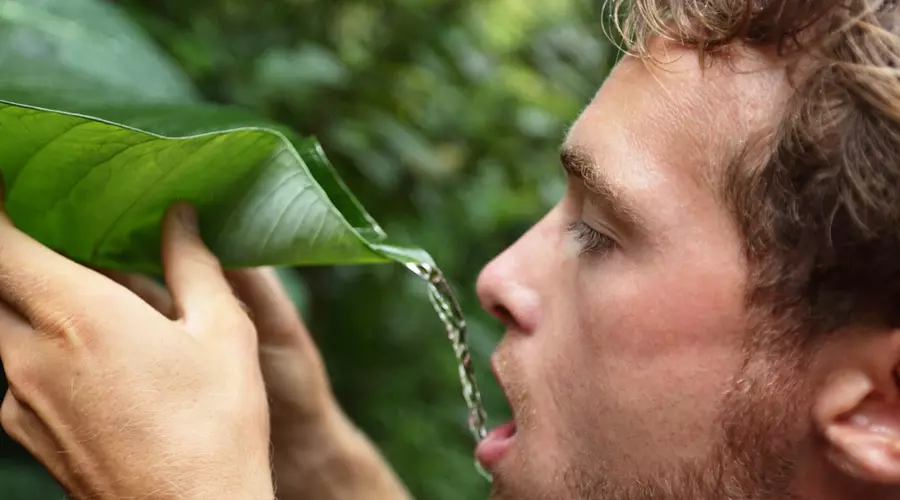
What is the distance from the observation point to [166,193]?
797mm

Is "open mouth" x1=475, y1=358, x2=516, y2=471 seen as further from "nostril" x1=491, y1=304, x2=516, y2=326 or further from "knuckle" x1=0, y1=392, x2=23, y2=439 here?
"knuckle" x1=0, y1=392, x2=23, y2=439

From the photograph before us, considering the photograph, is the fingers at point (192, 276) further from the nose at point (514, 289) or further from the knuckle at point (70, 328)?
the nose at point (514, 289)

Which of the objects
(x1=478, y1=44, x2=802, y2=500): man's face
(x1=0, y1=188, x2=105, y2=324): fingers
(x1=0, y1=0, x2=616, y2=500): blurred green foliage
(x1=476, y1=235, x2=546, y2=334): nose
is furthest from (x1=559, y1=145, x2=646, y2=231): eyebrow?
(x1=0, y1=0, x2=616, y2=500): blurred green foliage

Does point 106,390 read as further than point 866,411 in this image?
No

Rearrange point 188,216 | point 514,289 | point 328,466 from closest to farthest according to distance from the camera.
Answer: point 188,216 → point 514,289 → point 328,466

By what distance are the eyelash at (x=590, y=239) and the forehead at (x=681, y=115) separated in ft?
0.22

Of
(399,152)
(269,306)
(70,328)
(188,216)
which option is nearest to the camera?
(70,328)

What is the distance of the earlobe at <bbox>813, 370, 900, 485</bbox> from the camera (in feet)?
2.66

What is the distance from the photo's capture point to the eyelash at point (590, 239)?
0.90 metres

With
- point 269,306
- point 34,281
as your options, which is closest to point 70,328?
point 34,281

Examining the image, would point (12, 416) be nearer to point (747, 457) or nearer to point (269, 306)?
point (269, 306)

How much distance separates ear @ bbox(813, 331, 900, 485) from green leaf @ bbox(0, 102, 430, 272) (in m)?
0.37

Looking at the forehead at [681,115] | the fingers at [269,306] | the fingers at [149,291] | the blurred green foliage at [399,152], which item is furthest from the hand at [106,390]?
the blurred green foliage at [399,152]

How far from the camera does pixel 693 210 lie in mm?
851
